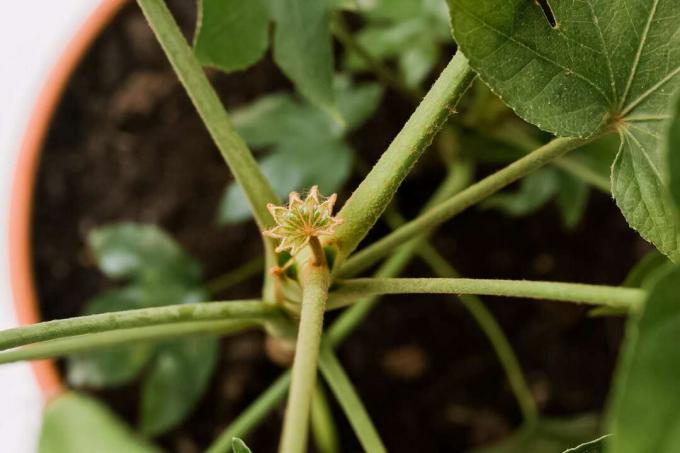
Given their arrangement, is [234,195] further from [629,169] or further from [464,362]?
[629,169]

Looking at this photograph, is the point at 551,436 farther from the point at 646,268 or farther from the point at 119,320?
the point at 119,320

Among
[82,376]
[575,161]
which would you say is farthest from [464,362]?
[82,376]

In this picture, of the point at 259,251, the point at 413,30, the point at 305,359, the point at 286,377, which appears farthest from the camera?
the point at 259,251

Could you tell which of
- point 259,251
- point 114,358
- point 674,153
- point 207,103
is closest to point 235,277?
point 259,251

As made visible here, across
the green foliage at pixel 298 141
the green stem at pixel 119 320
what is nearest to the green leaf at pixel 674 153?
the green stem at pixel 119 320

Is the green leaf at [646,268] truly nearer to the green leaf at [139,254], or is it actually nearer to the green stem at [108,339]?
the green stem at [108,339]
